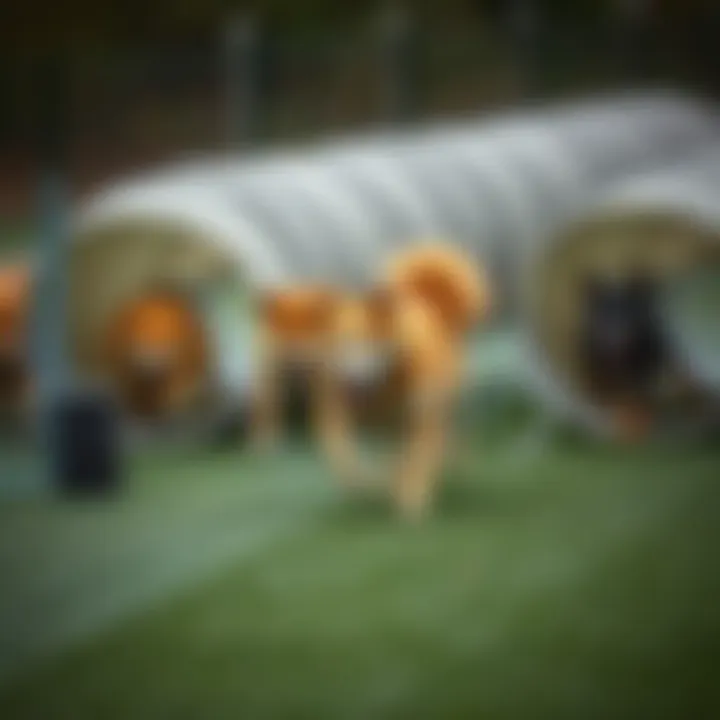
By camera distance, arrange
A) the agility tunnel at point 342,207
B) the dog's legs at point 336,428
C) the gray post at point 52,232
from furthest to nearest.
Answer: the dog's legs at point 336,428, the gray post at point 52,232, the agility tunnel at point 342,207

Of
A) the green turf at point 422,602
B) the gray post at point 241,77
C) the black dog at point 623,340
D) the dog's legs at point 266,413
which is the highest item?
the gray post at point 241,77

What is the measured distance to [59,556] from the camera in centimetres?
231

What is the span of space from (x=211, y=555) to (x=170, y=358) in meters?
0.20

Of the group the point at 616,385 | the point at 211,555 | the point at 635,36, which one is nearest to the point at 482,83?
Answer: the point at 635,36

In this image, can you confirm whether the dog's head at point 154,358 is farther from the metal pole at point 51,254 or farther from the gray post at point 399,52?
the gray post at point 399,52

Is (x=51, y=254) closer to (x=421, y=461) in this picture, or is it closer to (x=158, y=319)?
(x=158, y=319)

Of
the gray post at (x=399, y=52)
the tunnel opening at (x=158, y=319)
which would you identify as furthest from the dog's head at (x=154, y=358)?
the gray post at (x=399, y=52)

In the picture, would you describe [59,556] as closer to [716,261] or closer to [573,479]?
[573,479]

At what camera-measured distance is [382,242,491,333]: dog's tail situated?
2342mm

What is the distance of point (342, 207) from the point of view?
2408 mm

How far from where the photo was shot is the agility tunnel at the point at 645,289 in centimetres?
219

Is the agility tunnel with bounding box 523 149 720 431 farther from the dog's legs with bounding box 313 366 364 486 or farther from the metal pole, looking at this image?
the metal pole

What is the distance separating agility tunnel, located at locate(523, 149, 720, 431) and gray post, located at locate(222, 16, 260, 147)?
29cm

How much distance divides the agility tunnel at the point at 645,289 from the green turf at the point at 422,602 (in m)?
0.06
